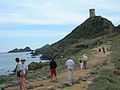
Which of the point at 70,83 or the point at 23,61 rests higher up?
the point at 23,61

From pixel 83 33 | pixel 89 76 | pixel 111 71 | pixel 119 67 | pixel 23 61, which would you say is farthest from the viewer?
pixel 83 33

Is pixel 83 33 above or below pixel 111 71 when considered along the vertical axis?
above

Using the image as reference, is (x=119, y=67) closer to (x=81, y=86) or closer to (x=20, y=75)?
(x=81, y=86)

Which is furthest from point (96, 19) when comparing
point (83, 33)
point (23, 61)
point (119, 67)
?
point (23, 61)

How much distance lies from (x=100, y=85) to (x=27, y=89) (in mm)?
4777

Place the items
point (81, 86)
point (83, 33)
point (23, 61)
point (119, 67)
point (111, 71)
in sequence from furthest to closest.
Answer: point (83, 33)
point (119, 67)
point (111, 71)
point (81, 86)
point (23, 61)

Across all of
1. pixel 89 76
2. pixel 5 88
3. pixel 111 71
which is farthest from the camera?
pixel 111 71

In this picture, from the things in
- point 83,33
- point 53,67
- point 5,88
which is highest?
point 83,33

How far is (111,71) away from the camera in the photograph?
24.7 meters

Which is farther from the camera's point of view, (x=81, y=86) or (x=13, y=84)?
(x=13, y=84)

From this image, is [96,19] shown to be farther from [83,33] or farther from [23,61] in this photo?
[23,61]

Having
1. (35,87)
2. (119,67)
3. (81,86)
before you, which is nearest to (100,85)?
(81,86)

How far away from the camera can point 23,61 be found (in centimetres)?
1730

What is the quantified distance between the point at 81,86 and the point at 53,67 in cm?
372
